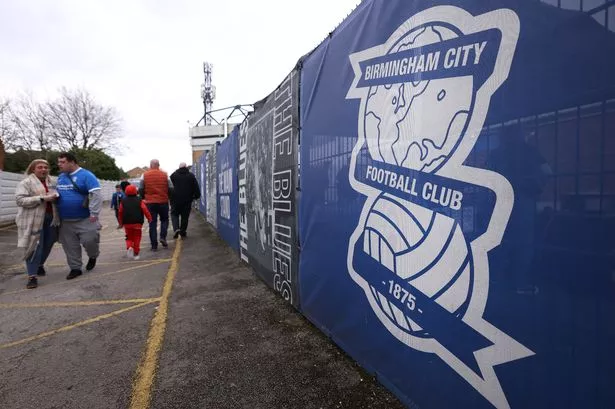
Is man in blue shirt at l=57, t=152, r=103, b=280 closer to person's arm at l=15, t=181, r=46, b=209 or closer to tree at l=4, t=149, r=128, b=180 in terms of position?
person's arm at l=15, t=181, r=46, b=209

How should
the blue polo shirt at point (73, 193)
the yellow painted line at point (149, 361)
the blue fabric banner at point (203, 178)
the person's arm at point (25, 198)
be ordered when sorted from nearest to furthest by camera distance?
1. the yellow painted line at point (149, 361)
2. the person's arm at point (25, 198)
3. the blue polo shirt at point (73, 193)
4. the blue fabric banner at point (203, 178)

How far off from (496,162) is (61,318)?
4419mm

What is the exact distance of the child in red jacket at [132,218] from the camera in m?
6.65

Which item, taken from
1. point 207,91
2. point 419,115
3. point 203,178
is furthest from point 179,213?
point 207,91

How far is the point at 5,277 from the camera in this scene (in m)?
5.71

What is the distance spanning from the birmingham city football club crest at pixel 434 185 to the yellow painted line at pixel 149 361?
66.1 inches

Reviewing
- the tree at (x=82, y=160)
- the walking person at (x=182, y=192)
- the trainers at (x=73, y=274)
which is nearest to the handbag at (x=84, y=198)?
the trainers at (x=73, y=274)

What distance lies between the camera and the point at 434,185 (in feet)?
5.85

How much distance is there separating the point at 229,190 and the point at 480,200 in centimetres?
658

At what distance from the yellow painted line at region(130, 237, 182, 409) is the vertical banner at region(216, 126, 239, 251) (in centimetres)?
273

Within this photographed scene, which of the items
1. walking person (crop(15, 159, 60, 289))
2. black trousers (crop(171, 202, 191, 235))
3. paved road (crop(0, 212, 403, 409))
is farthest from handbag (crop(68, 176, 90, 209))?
black trousers (crop(171, 202, 191, 235))

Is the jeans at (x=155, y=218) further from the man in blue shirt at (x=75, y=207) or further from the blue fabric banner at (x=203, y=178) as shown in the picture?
the blue fabric banner at (x=203, y=178)

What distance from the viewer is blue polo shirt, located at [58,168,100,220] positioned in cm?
524

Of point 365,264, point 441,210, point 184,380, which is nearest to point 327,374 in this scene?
point 365,264
